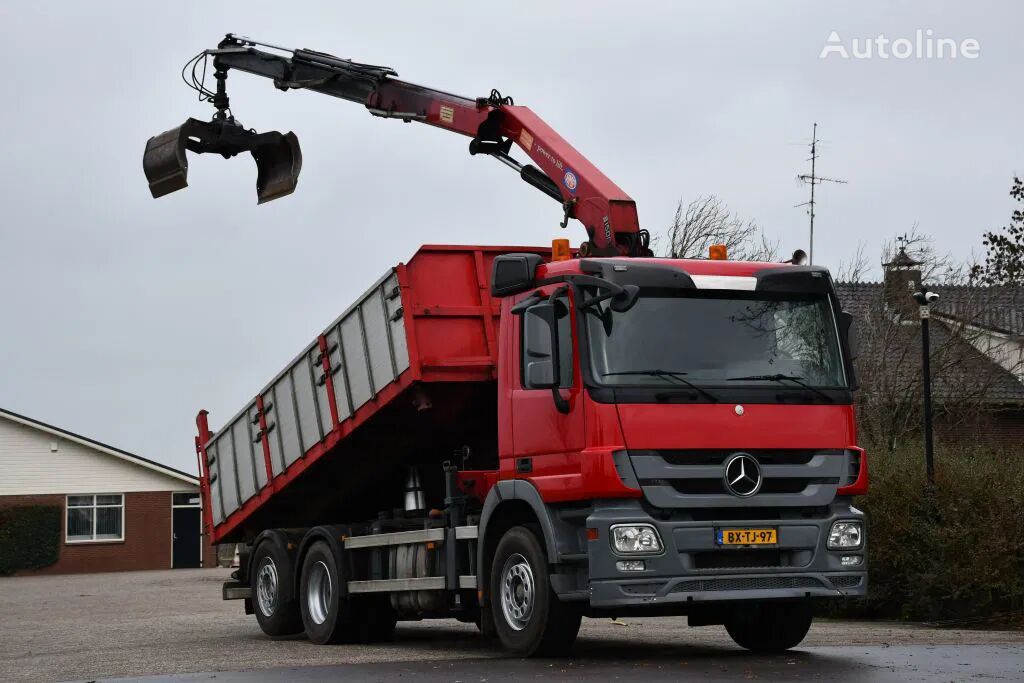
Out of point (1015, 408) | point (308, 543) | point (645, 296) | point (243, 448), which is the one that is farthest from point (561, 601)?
point (1015, 408)

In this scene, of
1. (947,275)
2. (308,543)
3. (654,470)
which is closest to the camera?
(654,470)

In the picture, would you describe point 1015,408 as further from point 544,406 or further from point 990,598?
point 544,406

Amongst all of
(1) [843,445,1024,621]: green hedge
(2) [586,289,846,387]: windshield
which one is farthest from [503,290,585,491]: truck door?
(1) [843,445,1024,621]: green hedge

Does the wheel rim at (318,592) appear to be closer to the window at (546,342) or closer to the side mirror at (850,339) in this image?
the window at (546,342)

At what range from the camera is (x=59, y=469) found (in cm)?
4994

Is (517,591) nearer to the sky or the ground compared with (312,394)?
nearer to the ground

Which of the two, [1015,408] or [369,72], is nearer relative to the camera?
[369,72]

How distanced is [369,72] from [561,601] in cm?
713

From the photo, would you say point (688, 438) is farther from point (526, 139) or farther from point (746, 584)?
point (526, 139)

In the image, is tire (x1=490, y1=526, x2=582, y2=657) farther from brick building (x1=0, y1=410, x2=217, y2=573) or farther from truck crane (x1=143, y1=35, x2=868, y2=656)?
brick building (x1=0, y1=410, x2=217, y2=573)

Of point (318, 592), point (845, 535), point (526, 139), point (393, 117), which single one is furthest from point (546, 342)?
point (393, 117)

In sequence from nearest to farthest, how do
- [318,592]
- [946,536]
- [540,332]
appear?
1. [540,332]
2. [318,592]
3. [946,536]

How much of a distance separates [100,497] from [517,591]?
41.1m

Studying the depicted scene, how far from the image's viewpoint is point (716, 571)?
35.3 ft
